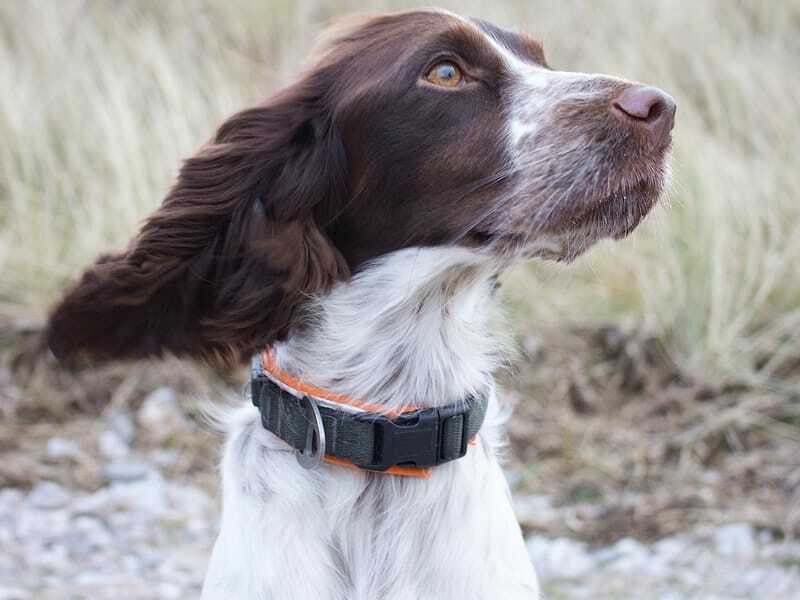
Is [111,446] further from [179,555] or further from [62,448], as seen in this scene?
[179,555]

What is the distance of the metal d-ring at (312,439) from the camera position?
7.84ft

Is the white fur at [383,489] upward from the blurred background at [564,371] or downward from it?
upward

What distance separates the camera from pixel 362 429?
7.88 ft

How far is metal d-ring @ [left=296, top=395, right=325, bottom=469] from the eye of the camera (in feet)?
7.84

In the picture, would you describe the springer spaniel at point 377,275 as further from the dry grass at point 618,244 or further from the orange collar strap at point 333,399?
the dry grass at point 618,244

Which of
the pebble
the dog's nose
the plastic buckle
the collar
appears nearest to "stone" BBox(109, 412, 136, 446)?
the pebble

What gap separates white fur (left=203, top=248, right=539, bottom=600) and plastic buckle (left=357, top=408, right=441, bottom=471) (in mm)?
73

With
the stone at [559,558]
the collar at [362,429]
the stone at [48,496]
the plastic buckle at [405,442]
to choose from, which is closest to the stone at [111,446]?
the stone at [48,496]

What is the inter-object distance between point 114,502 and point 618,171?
254 centimetres

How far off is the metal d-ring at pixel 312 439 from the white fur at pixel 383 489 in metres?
0.03

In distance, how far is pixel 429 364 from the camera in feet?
8.39

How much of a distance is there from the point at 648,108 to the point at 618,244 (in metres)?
2.23

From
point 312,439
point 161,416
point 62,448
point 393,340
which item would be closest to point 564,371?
point 161,416

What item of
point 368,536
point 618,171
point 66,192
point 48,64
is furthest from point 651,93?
point 48,64
